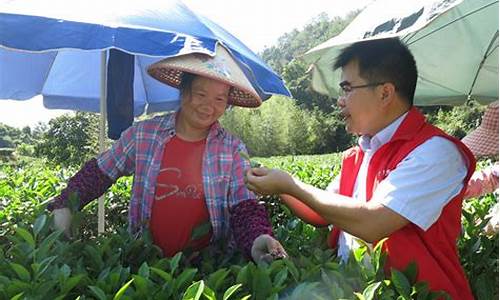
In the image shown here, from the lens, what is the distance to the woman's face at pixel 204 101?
223cm

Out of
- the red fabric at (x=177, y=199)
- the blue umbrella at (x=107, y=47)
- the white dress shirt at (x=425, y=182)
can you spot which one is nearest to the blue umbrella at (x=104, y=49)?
the blue umbrella at (x=107, y=47)

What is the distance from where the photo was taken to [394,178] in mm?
1661

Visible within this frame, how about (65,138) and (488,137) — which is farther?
(65,138)

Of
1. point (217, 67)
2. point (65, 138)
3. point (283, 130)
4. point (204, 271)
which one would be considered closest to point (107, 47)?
point (217, 67)

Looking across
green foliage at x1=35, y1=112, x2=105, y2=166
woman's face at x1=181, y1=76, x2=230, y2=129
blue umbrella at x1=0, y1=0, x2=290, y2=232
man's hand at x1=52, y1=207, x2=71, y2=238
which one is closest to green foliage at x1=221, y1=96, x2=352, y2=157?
green foliage at x1=35, y1=112, x2=105, y2=166

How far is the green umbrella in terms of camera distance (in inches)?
64.8

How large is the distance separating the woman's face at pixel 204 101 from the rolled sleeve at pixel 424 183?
802mm

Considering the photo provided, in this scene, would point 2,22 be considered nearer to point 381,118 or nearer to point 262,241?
point 262,241

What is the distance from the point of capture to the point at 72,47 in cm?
190

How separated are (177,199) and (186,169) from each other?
5.0 inches

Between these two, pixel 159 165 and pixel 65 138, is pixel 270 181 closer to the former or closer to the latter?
pixel 159 165

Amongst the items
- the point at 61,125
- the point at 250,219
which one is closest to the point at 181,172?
the point at 250,219

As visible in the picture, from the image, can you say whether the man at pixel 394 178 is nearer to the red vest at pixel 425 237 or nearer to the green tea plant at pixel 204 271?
the red vest at pixel 425 237

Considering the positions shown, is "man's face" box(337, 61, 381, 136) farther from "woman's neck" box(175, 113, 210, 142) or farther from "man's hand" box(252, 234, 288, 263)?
"woman's neck" box(175, 113, 210, 142)
